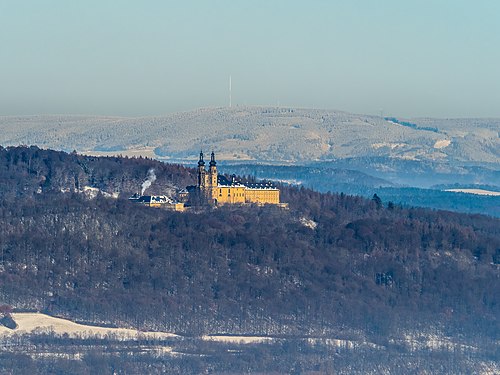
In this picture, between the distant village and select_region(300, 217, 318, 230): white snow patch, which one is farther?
the distant village

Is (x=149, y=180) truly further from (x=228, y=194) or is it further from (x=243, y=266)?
(x=243, y=266)

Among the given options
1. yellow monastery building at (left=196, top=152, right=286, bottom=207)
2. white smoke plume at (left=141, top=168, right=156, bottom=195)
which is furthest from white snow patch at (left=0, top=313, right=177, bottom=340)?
white smoke plume at (left=141, top=168, right=156, bottom=195)

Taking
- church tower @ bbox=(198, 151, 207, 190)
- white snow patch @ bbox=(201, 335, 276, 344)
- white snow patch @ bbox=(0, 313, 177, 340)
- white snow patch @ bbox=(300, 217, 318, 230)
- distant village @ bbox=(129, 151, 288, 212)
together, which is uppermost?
church tower @ bbox=(198, 151, 207, 190)

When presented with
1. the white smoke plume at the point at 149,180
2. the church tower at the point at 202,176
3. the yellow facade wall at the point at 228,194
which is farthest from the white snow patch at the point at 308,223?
the white smoke plume at the point at 149,180

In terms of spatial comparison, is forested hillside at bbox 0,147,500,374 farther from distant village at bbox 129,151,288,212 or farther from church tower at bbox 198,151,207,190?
church tower at bbox 198,151,207,190

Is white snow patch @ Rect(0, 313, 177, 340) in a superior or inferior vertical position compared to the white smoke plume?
inferior

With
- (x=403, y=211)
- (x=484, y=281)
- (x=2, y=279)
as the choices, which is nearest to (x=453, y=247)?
(x=484, y=281)
